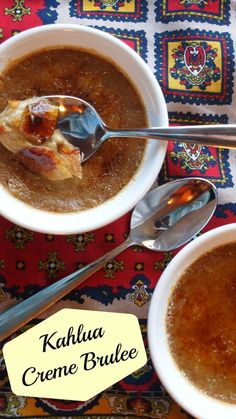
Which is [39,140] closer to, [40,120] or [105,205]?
[40,120]

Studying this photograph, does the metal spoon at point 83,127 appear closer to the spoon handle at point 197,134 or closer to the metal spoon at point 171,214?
the spoon handle at point 197,134

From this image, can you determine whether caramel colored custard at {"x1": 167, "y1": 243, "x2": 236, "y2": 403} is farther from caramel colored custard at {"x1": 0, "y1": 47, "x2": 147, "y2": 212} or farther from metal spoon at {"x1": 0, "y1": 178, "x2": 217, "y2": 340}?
caramel colored custard at {"x1": 0, "y1": 47, "x2": 147, "y2": 212}

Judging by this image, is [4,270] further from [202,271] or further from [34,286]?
[202,271]

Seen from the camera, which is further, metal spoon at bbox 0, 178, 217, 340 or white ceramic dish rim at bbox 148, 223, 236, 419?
metal spoon at bbox 0, 178, 217, 340

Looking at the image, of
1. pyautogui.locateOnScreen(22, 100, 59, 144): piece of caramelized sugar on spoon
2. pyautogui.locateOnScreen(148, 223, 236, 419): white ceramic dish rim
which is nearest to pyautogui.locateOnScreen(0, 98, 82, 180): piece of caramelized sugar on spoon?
pyautogui.locateOnScreen(22, 100, 59, 144): piece of caramelized sugar on spoon

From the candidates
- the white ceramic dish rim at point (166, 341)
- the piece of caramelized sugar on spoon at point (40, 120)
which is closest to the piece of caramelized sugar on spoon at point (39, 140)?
the piece of caramelized sugar on spoon at point (40, 120)

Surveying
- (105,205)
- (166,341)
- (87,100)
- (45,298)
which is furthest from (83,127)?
(166,341)

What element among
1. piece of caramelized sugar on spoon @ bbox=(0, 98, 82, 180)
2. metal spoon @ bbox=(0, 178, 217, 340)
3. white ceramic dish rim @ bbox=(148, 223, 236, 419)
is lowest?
white ceramic dish rim @ bbox=(148, 223, 236, 419)
